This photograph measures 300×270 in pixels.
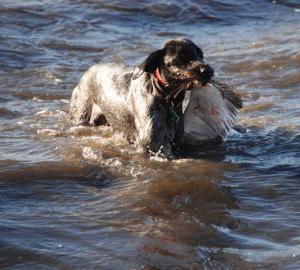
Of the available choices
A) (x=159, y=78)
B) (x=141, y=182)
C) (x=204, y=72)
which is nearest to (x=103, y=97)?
Answer: (x=159, y=78)

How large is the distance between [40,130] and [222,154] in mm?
2243

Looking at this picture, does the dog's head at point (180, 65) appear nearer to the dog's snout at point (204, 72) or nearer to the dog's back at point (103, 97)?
the dog's snout at point (204, 72)

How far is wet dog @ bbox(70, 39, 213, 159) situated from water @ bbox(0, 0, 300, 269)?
9.4 inches

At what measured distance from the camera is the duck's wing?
8148 millimetres

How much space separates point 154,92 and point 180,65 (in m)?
0.46

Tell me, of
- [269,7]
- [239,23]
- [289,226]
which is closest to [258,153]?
[289,226]

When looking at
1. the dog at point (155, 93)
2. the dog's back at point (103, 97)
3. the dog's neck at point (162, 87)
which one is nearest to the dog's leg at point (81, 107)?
the dog's back at point (103, 97)

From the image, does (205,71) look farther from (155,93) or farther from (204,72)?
(155,93)

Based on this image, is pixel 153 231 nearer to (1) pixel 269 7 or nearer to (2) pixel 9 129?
(2) pixel 9 129

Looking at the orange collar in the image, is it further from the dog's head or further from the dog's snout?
the dog's snout

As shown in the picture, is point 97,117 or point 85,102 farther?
point 85,102

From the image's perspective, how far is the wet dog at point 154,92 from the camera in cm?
708

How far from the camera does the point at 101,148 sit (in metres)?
8.10

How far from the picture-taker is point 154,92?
24.3 ft
